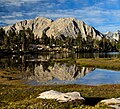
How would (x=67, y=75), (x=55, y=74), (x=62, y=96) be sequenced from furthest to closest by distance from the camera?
(x=55, y=74)
(x=67, y=75)
(x=62, y=96)

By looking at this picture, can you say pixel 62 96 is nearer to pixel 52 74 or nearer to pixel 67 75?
pixel 67 75

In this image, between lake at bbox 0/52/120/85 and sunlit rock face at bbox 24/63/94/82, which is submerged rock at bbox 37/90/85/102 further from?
sunlit rock face at bbox 24/63/94/82

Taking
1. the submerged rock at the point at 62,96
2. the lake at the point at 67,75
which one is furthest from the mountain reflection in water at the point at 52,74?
the submerged rock at the point at 62,96

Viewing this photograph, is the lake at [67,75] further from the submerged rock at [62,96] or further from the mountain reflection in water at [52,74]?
the submerged rock at [62,96]

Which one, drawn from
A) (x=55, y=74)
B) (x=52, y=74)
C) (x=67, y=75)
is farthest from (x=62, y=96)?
(x=52, y=74)

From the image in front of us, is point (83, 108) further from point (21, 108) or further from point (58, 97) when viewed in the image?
point (21, 108)

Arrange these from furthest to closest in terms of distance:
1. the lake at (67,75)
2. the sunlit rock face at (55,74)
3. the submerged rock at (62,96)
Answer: the sunlit rock face at (55,74)
the lake at (67,75)
the submerged rock at (62,96)

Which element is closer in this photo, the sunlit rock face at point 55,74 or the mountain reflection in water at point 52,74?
the mountain reflection in water at point 52,74

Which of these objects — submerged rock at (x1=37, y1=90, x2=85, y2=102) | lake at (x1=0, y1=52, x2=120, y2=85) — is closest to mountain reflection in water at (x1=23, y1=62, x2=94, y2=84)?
lake at (x1=0, y1=52, x2=120, y2=85)

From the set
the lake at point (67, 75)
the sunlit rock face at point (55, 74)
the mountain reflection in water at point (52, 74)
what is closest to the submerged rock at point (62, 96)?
the lake at point (67, 75)

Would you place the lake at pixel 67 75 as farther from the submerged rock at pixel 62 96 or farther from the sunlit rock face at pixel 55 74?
the submerged rock at pixel 62 96

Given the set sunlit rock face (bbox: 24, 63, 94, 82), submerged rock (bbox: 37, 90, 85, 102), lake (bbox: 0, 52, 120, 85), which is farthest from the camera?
sunlit rock face (bbox: 24, 63, 94, 82)

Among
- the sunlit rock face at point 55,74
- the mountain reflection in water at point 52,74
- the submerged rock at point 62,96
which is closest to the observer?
the submerged rock at point 62,96

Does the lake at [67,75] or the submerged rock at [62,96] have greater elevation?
the submerged rock at [62,96]
